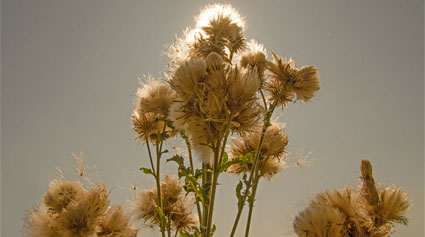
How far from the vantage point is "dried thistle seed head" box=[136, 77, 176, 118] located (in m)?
1.87

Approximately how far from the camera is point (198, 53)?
1891mm

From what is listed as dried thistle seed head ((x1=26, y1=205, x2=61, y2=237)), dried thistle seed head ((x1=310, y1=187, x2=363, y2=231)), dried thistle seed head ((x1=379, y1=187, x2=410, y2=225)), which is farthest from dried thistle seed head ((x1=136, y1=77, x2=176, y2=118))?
dried thistle seed head ((x1=379, y1=187, x2=410, y2=225))

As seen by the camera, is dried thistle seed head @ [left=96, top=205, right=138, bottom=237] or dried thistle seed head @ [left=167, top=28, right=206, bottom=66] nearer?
dried thistle seed head @ [left=96, top=205, right=138, bottom=237]

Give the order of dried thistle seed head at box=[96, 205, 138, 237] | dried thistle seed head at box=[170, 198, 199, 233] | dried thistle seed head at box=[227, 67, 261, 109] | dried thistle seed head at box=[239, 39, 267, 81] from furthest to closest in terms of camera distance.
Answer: dried thistle seed head at box=[170, 198, 199, 233] < dried thistle seed head at box=[239, 39, 267, 81] < dried thistle seed head at box=[96, 205, 138, 237] < dried thistle seed head at box=[227, 67, 261, 109]

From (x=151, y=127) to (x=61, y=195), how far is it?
56 centimetres

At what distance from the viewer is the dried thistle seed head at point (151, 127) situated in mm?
1983

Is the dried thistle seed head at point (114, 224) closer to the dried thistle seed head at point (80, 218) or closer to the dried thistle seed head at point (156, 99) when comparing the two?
the dried thistle seed head at point (80, 218)

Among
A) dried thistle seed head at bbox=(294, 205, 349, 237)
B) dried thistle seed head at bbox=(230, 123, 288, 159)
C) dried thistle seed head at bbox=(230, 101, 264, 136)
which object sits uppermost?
dried thistle seed head at bbox=(230, 123, 288, 159)

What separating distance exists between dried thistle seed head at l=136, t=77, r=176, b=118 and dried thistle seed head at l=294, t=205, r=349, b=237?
89 cm

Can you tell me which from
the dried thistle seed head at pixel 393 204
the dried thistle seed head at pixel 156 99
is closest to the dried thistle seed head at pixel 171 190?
the dried thistle seed head at pixel 156 99

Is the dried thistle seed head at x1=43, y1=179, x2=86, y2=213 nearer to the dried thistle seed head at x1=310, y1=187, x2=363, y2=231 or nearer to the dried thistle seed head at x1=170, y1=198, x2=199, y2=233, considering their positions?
the dried thistle seed head at x1=170, y1=198, x2=199, y2=233

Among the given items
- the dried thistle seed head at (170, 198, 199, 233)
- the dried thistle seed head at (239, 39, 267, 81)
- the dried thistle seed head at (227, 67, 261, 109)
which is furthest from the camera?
the dried thistle seed head at (170, 198, 199, 233)

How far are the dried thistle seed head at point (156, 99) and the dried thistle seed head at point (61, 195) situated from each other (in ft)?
1.62

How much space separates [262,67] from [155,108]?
0.57 meters
